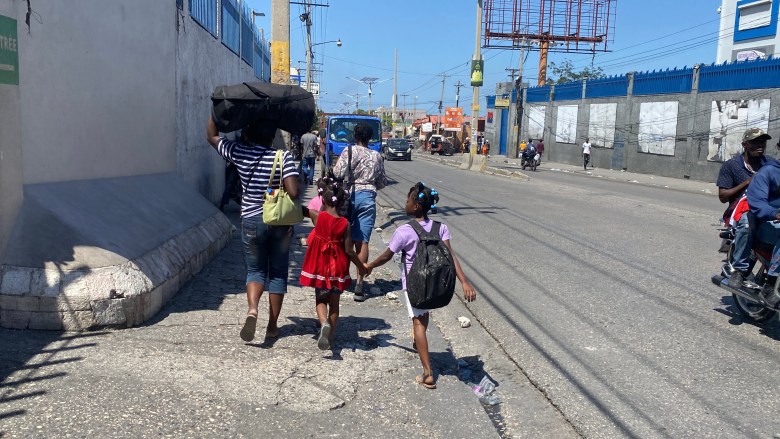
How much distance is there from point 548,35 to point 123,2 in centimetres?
4296

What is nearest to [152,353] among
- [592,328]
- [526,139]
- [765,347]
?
[592,328]

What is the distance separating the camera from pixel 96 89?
6.23 m

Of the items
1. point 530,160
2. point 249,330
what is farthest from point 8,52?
point 530,160

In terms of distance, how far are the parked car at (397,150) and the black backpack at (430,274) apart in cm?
4168

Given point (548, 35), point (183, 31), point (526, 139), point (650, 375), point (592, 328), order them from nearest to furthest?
1. point (650, 375)
2. point (592, 328)
3. point (183, 31)
4. point (548, 35)
5. point (526, 139)

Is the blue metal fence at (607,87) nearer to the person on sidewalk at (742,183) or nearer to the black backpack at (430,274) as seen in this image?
the person on sidewalk at (742,183)

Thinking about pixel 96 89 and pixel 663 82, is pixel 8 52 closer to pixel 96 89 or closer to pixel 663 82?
pixel 96 89

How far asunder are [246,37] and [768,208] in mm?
14886

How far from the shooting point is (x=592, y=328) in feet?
20.2

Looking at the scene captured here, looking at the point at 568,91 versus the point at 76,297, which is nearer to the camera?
the point at 76,297

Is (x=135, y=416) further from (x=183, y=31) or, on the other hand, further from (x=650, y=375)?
(x=183, y=31)

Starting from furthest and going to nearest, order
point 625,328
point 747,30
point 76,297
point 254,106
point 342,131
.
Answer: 1. point 747,30
2. point 342,131
3. point 625,328
4. point 254,106
5. point 76,297

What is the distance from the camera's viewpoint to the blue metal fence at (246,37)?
55.8 feet

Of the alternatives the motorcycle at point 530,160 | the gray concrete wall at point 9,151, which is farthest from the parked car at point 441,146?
the gray concrete wall at point 9,151
